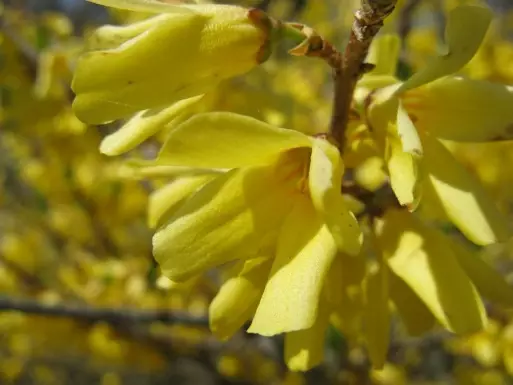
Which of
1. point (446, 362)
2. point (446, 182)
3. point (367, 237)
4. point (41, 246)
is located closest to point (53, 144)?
point (41, 246)

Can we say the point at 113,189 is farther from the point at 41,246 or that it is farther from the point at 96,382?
the point at 96,382

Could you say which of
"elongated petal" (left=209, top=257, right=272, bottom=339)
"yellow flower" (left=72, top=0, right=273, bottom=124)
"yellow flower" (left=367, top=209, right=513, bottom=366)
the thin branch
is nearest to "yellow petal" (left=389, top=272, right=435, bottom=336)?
"yellow flower" (left=367, top=209, right=513, bottom=366)

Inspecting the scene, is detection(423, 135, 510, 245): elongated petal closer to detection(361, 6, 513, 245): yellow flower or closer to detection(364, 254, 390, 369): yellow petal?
detection(361, 6, 513, 245): yellow flower

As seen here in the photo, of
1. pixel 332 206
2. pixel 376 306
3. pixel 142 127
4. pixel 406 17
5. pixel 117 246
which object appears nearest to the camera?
pixel 332 206

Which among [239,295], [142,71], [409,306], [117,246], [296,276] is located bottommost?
[117,246]

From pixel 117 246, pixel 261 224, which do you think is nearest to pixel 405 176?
pixel 261 224

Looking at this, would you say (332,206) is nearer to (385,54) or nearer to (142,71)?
(142,71)

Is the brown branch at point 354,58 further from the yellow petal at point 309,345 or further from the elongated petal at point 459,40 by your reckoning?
the yellow petal at point 309,345
